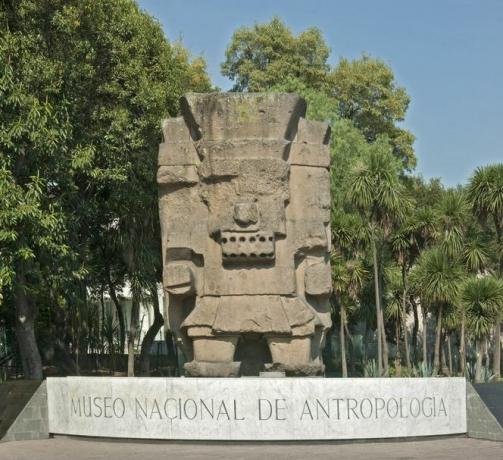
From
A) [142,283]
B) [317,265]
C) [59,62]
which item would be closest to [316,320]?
[317,265]

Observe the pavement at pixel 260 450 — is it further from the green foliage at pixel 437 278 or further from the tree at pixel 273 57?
the tree at pixel 273 57

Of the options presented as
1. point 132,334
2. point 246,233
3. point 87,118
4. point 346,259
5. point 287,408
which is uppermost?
point 87,118

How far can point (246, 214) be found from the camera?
15078 mm

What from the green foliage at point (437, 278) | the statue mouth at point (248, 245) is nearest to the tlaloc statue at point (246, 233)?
the statue mouth at point (248, 245)

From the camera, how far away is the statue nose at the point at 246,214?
15.1m

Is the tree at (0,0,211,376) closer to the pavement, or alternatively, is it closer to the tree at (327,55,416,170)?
the pavement

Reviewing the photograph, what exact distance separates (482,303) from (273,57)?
2083 cm

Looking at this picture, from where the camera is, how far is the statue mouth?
15094 millimetres

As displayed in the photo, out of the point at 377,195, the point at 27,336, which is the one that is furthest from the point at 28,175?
the point at 377,195

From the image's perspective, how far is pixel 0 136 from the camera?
20344 mm

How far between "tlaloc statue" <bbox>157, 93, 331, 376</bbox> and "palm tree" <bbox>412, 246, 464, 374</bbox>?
44.7 feet

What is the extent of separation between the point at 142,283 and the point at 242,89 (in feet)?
59.4

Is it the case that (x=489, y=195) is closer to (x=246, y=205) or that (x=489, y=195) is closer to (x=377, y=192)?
(x=377, y=192)

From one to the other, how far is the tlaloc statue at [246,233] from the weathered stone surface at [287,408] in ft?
5.78
